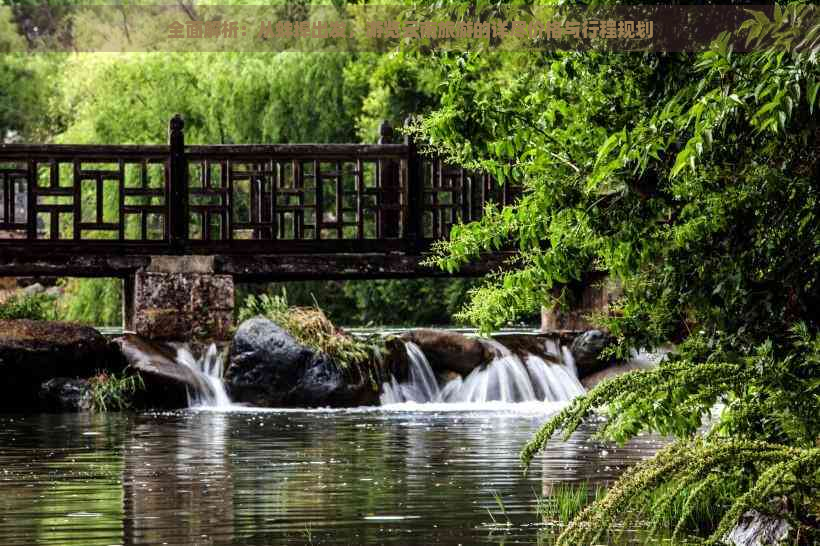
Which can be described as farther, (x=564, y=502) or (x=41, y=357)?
(x=41, y=357)

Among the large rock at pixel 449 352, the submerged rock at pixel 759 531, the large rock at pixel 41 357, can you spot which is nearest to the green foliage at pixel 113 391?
the large rock at pixel 41 357

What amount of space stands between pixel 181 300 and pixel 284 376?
2288 mm

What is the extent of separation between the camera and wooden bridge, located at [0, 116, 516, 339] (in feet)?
68.8

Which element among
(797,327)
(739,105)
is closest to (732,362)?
(797,327)

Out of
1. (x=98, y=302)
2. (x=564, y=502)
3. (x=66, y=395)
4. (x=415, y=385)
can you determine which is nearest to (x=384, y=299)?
(x=98, y=302)

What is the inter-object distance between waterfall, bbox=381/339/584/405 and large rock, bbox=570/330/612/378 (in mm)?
372

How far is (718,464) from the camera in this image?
21.9 ft

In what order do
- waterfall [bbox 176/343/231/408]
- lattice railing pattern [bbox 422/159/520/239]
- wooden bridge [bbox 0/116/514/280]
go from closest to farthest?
waterfall [bbox 176/343/231/408]
wooden bridge [bbox 0/116/514/280]
lattice railing pattern [bbox 422/159/520/239]

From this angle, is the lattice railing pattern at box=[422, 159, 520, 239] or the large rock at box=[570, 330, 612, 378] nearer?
the large rock at box=[570, 330, 612, 378]

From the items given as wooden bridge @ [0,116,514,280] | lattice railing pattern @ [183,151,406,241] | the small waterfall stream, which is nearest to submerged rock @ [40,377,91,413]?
the small waterfall stream

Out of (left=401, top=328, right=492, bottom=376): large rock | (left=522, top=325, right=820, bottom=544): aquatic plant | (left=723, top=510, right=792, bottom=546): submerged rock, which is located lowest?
(left=401, top=328, right=492, bottom=376): large rock

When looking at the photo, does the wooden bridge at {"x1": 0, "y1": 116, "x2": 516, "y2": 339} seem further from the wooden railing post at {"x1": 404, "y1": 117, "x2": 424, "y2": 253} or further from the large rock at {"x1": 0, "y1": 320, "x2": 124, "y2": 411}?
the large rock at {"x1": 0, "y1": 320, "x2": 124, "y2": 411}

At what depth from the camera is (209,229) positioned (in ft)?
72.1

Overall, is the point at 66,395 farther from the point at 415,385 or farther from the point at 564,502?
the point at 564,502
